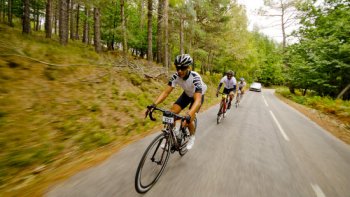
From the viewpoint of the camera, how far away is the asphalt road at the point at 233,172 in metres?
3.24

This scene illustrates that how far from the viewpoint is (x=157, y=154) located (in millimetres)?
3482

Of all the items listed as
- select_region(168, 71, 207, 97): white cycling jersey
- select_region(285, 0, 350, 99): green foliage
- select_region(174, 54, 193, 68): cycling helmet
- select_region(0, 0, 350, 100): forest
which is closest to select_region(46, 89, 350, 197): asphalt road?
select_region(168, 71, 207, 97): white cycling jersey

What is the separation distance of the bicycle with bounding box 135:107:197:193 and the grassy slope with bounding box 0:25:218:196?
1.50m

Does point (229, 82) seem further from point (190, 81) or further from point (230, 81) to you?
point (190, 81)

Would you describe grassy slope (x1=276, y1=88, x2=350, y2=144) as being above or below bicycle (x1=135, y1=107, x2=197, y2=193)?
below

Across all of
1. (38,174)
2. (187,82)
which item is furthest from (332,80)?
(38,174)

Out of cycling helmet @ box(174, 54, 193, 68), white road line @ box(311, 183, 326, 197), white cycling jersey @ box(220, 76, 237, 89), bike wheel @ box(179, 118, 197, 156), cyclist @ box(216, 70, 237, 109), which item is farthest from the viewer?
white cycling jersey @ box(220, 76, 237, 89)

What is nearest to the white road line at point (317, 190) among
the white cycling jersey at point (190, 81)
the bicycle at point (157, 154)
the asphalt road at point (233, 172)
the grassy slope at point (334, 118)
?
the asphalt road at point (233, 172)

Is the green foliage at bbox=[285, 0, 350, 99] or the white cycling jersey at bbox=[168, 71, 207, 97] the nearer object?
the white cycling jersey at bbox=[168, 71, 207, 97]

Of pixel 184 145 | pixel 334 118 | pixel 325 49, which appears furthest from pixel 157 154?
pixel 325 49

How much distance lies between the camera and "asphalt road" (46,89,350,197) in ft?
10.6

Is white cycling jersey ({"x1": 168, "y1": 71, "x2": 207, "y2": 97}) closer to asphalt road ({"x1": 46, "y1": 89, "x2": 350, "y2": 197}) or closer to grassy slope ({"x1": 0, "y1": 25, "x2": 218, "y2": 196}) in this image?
asphalt road ({"x1": 46, "y1": 89, "x2": 350, "y2": 197})

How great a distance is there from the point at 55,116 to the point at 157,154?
3.76 meters

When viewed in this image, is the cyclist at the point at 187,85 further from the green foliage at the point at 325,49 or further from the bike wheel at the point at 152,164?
the green foliage at the point at 325,49
